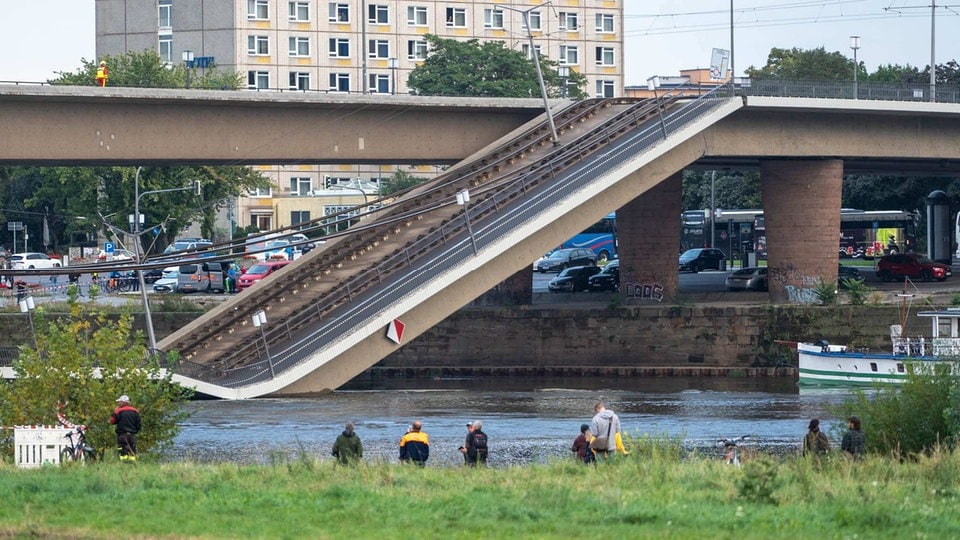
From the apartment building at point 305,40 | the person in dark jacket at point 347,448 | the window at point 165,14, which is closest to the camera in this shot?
the person in dark jacket at point 347,448

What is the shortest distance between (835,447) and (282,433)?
13.7m

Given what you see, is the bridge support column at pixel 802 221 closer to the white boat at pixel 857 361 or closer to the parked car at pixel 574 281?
the white boat at pixel 857 361

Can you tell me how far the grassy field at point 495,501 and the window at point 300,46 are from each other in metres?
108

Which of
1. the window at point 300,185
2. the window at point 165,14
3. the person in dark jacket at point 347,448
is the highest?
the window at point 165,14

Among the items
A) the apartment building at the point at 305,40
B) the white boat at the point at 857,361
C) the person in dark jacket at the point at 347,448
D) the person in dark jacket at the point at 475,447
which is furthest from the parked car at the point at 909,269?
the person in dark jacket at the point at 347,448

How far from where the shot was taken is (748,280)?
72.1 meters

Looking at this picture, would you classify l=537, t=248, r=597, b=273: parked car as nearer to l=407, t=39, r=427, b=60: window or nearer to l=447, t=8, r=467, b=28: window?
l=407, t=39, r=427, b=60: window

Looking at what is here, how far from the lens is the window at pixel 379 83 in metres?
132

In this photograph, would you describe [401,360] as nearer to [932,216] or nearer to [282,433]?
[282,433]

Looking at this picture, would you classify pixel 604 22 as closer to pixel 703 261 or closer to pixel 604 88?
pixel 604 88

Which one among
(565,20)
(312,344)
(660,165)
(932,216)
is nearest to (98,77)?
(312,344)

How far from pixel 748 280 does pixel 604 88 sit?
72070 mm

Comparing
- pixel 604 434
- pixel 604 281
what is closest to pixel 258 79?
pixel 604 281

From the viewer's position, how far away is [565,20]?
13912 centimetres
